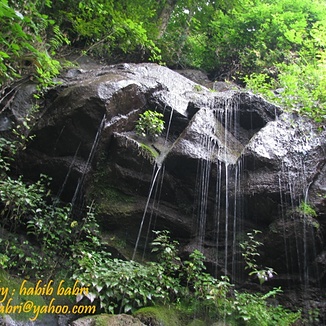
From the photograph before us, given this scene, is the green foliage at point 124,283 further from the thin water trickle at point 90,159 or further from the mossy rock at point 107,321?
the thin water trickle at point 90,159

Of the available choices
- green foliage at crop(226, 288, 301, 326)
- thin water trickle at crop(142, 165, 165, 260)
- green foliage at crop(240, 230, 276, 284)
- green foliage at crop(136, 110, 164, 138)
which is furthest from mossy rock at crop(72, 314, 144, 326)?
green foliage at crop(136, 110, 164, 138)

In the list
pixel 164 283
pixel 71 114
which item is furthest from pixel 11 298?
pixel 71 114

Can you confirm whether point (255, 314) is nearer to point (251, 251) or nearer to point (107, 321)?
point (251, 251)

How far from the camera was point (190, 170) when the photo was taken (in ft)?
20.4

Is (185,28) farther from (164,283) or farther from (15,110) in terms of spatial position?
(164,283)

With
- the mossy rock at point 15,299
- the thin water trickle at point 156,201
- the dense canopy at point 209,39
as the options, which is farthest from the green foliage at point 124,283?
the dense canopy at point 209,39

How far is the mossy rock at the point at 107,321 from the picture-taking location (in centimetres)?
404

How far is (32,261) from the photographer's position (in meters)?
5.45

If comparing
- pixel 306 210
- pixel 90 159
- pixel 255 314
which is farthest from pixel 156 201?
pixel 306 210

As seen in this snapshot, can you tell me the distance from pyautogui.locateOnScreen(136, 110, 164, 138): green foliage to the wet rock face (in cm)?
15

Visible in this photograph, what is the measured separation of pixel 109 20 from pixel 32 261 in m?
6.74

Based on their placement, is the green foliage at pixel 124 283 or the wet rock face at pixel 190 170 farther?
the wet rock face at pixel 190 170

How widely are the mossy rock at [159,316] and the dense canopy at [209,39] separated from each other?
15.9ft

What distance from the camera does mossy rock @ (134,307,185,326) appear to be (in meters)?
4.46
